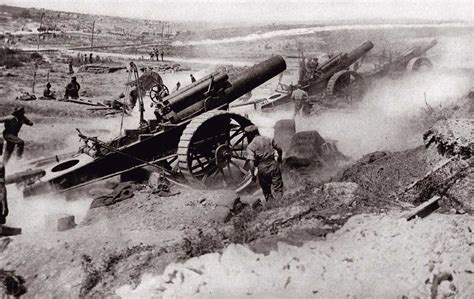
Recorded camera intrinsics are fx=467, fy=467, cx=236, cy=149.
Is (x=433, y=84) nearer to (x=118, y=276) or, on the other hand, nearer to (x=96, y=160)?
(x=96, y=160)

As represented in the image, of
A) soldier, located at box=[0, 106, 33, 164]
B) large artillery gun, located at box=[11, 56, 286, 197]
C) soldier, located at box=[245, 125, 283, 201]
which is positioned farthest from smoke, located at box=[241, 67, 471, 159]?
soldier, located at box=[0, 106, 33, 164]

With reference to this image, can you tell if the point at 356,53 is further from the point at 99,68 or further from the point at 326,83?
the point at 99,68

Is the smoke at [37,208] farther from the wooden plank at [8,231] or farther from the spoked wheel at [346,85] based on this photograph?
the spoked wheel at [346,85]

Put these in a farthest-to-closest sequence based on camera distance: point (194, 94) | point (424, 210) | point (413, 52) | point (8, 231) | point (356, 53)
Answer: point (413, 52)
point (356, 53)
point (194, 94)
point (8, 231)
point (424, 210)

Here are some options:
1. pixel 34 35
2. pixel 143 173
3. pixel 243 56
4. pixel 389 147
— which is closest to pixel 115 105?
pixel 143 173

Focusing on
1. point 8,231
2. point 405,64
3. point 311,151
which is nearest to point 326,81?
point 405,64

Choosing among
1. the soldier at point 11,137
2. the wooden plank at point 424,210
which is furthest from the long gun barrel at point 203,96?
the wooden plank at point 424,210

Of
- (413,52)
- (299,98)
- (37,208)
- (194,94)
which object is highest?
(413,52)

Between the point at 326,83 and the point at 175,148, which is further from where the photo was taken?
the point at 326,83
